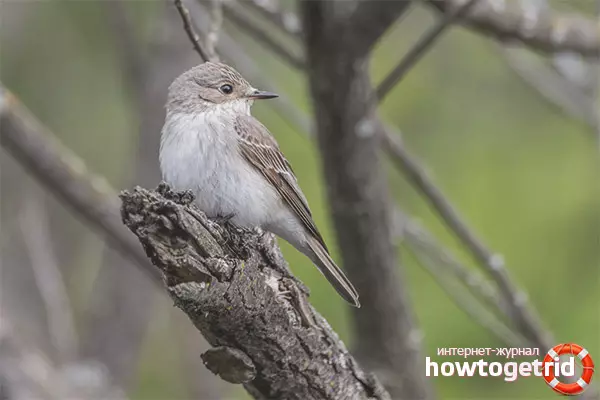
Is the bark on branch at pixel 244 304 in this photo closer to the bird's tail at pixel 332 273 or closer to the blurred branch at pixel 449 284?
the bird's tail at pixel 332 273

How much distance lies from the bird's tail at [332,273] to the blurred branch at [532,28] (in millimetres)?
1520

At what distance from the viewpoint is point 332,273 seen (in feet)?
11.8

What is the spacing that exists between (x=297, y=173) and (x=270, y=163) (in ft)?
7.24

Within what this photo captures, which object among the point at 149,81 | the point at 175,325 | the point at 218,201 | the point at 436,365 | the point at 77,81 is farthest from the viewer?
the point at 77,81

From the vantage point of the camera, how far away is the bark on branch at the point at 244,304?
2568mm

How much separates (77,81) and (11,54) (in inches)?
23.8

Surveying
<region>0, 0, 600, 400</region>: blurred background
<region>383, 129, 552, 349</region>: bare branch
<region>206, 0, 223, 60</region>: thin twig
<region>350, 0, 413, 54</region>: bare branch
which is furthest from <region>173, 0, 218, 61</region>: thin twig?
<region>0, 0, 600, 400</region>: blurred background

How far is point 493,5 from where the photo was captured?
14.8 feet

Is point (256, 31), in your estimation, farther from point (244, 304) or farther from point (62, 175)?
point (244, 304)

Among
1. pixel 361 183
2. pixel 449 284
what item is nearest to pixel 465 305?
pixel 449 284

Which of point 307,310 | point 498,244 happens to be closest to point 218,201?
point 307,310

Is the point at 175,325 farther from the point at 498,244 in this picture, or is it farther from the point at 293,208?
the point at 293,208

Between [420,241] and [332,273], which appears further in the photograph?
[420,241]

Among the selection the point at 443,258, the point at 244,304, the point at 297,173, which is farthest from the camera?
the point at 297,173
